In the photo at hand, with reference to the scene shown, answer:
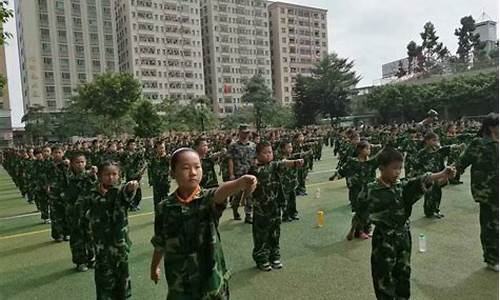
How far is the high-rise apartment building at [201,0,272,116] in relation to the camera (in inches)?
3452

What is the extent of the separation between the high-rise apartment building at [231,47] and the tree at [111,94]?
5312 cm

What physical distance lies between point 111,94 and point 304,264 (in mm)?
29695

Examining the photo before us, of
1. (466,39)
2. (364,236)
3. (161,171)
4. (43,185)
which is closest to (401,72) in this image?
(466,39)

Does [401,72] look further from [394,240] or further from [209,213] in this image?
[209,213]

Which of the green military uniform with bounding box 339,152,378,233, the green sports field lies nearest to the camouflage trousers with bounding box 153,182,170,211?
the green sports field

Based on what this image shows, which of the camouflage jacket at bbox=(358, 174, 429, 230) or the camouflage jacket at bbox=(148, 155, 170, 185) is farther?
the camouflage jacket at bbox=(148, 155, 170, 185)

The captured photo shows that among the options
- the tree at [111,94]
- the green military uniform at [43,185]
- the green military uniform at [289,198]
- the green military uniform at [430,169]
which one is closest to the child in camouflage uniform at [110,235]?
the green military uniform at [289,198]

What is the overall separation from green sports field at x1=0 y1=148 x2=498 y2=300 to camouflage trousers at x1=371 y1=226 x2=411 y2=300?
0.71m

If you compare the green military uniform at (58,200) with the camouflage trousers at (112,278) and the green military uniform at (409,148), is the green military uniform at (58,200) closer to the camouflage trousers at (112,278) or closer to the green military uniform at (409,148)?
the camouflage trousers at (112,278)

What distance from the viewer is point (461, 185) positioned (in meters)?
10.1

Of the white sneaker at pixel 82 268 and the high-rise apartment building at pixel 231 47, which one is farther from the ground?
the high-rise apartment building at pixel 231 47

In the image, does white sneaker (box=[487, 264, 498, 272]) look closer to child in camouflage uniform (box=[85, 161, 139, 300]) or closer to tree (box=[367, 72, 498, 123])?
child in camouflage uniform (box=[85, 161, 139, 300])

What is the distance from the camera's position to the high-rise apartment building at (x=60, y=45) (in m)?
69.9

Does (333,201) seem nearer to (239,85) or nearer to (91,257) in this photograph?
(91,257)
